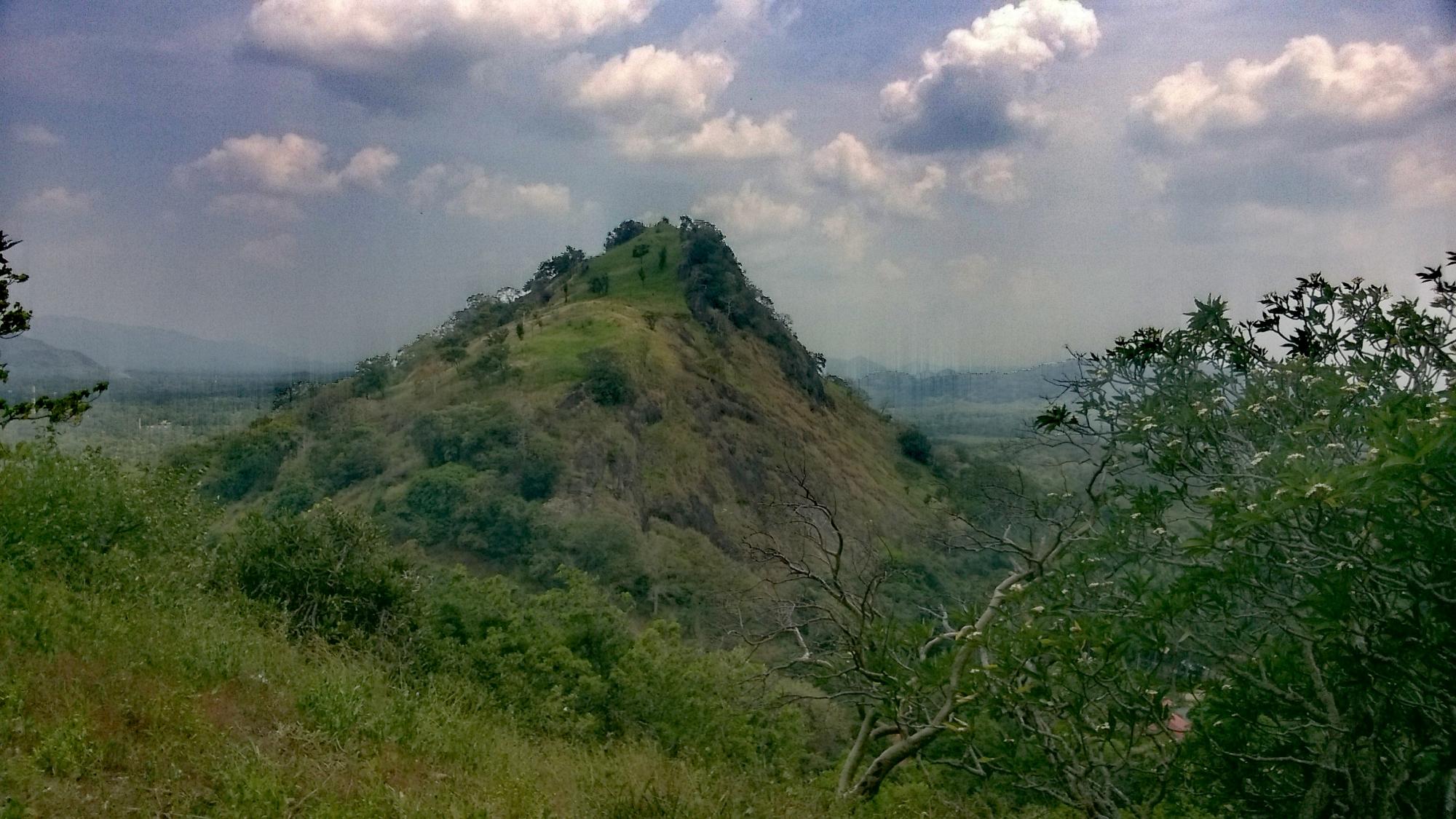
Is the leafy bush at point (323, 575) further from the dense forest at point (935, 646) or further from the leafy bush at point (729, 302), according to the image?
the leafy bush at point (729, 302)

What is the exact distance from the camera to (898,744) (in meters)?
6.71

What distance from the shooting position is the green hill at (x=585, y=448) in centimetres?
3834

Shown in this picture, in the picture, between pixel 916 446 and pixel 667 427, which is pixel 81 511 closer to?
pixel 667 427

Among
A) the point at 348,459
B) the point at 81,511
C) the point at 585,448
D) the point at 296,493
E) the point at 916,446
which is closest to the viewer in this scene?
the point at 81,511

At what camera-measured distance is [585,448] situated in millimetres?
45125

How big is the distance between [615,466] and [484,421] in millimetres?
7125

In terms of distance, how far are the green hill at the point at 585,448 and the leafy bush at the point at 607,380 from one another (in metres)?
0.12

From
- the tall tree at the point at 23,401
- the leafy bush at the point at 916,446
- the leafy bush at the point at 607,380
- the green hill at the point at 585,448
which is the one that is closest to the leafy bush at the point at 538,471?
the green hill at the point at 585,448

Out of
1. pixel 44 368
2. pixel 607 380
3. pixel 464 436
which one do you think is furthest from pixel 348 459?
pixel 44 368

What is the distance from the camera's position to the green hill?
38.3 metres

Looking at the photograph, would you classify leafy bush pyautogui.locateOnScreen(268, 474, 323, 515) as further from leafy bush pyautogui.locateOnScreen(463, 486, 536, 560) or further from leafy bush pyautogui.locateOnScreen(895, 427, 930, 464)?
leafy bush pyautogui.locateOnScreen(895, 427, 930, 464)

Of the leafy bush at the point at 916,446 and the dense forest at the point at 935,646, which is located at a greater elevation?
the dense forest at the point at 935,646

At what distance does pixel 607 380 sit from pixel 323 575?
3839 centimetres

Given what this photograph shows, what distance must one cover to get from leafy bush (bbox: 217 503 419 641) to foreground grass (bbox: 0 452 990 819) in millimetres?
1876
